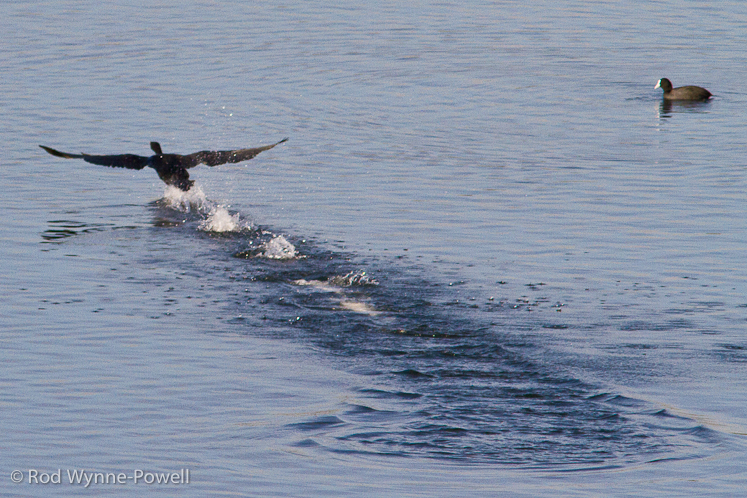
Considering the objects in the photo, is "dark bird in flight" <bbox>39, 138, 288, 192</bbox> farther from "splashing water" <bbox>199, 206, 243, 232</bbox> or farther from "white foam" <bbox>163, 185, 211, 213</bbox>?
"splashing water" <bbox>199, 206, 243, 232</bbox>

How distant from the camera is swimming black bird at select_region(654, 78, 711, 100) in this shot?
2650cm

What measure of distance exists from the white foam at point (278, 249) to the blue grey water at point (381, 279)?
47 mm

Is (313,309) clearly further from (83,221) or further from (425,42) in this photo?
(425,42)

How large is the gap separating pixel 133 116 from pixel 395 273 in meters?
12.5

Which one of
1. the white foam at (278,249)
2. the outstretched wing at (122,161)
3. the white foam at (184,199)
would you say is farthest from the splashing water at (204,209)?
the white foam at (278,249)

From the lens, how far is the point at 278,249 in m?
15.7

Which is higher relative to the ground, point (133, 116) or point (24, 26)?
point (24, 26)

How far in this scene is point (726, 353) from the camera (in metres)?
11.7

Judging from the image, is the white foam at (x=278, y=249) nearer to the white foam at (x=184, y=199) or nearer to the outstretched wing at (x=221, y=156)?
the outstretched wing at (x=221, y=156)

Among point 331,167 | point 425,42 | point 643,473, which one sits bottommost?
point 643,473

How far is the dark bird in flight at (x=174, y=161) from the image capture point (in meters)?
17.2

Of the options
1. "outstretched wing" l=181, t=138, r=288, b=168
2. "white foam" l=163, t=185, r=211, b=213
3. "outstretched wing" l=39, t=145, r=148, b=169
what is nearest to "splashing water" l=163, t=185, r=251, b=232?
"white foam" l=163, t=185, r=211, b=213

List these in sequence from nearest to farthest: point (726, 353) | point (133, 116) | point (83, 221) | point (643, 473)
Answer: point (643, 473) → point (726, 353) → point (83, 221) → point (133, 116)

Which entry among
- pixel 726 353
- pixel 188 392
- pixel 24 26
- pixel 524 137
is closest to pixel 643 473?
pixel 726 353
